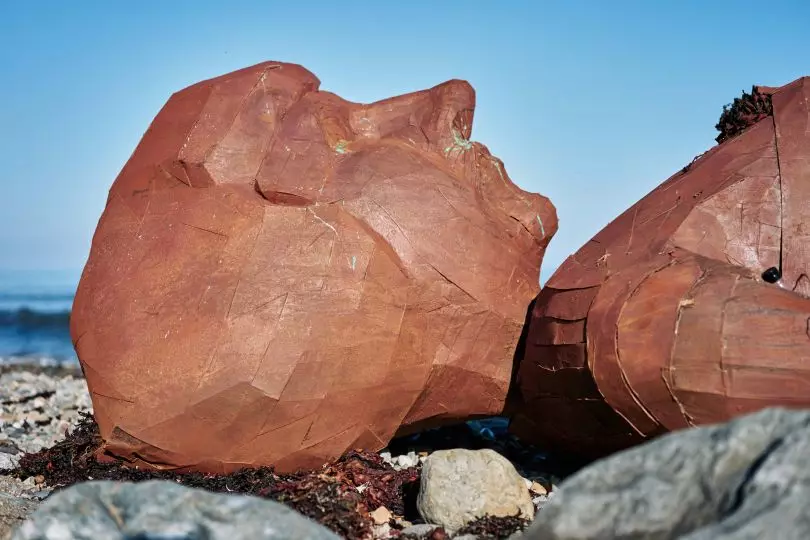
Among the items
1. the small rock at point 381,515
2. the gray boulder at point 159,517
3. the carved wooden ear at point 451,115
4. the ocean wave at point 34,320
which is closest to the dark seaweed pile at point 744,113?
the carved wooden ear at point 451,115

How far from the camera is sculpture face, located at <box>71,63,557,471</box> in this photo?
211 inches

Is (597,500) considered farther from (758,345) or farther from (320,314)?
(320,314)

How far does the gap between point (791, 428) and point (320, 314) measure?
332cm

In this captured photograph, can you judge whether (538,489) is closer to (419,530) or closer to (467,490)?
(467,490)

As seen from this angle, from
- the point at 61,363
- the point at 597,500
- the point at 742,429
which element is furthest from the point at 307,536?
the point at 61,363

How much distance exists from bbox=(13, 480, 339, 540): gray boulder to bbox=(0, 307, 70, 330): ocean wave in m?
25.5

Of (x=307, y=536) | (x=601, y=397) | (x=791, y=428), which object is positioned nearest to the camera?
(x=791, y=428)

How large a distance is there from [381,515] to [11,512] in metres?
2.03

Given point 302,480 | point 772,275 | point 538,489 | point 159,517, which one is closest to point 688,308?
point 772,275

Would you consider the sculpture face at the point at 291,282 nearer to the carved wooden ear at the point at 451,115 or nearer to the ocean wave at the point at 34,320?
the carved wooden ear at the point at 451,115

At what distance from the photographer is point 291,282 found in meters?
5.46

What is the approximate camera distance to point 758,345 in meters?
4.50

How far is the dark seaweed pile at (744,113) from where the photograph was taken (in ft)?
19.3

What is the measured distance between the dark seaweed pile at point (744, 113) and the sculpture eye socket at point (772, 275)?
1.21 m
